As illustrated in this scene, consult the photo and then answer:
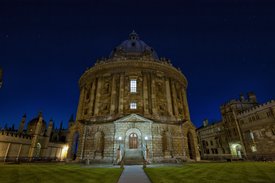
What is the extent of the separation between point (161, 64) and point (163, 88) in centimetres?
592

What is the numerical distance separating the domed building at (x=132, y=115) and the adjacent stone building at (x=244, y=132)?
54.4 ft

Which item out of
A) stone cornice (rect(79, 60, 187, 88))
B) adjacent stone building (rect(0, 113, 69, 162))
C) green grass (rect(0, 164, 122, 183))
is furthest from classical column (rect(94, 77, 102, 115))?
green grass (rect(0, 164, 122, 183))

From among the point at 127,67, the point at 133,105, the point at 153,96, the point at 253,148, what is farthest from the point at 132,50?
the point at 253,148

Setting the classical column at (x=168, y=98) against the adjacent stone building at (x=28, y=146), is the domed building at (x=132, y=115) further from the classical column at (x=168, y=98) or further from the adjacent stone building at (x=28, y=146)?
the adjacent stone building at (x=28, y=146)

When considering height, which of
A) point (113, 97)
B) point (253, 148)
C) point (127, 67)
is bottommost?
point (253, 148)

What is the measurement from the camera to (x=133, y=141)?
2694 centimetres

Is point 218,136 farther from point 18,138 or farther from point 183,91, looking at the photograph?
point 18,138

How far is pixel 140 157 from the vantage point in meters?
24.2

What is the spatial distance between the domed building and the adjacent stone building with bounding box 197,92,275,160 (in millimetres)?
16589

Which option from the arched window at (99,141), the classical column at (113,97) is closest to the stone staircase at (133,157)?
the arched window at (99,141)

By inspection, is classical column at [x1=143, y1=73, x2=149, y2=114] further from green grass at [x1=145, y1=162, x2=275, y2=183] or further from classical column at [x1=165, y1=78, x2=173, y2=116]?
green grass at [x1=145, y1=162, x2=275, y2=183]

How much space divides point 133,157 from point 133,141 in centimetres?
316

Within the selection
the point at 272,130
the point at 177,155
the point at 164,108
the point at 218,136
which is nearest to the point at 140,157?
the point at 177,155

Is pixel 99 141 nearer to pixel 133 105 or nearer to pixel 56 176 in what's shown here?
pixel 133 105
